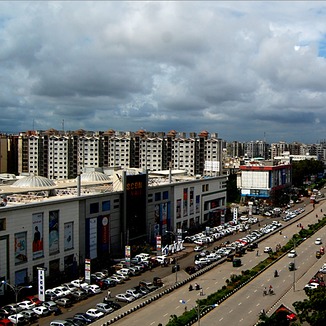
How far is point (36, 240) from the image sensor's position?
38.8 meters

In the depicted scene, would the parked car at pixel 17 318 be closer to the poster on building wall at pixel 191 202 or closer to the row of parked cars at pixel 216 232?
the row of parked cars at pixel 216 232

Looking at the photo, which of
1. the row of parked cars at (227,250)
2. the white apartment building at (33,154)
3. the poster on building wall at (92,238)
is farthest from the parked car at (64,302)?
the white apartment building at (33,154)

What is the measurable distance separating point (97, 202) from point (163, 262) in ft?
28.7

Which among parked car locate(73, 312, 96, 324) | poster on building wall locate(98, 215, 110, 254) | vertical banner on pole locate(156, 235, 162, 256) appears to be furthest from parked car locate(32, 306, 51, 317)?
vertical banner on pole locate(156, 235, 162, 256)

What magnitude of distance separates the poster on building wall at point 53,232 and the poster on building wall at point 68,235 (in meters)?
1.16

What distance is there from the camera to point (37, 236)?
3884 centimetres

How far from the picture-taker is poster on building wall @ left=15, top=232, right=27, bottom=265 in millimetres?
36844

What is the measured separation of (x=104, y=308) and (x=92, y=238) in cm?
1317

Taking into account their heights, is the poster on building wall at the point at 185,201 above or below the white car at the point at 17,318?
above

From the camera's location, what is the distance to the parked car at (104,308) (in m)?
32.4

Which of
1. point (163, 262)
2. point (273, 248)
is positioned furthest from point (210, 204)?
point (163, 262)

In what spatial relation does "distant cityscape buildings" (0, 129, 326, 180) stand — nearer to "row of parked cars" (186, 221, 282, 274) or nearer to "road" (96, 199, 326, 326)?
"row of parked cars" (186, 221, 282, 274)

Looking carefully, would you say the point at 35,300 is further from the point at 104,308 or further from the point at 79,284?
the point at 104,308

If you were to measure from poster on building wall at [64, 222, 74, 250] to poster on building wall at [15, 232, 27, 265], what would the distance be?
490 cm
